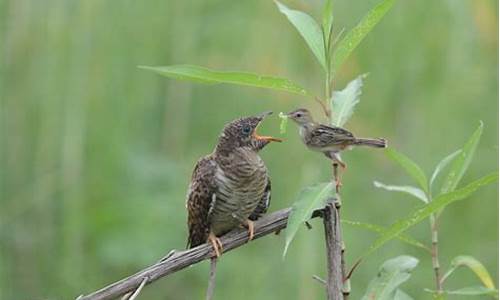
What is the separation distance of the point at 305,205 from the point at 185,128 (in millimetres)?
3036

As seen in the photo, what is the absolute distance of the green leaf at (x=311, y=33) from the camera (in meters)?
1.60

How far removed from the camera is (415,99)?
4512 millimetres

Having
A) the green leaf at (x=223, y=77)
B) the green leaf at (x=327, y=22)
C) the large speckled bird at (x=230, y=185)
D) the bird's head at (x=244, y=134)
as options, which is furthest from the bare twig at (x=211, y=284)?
the bird's head at (x=244, y=134)

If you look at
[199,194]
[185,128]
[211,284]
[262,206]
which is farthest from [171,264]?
[185,128]

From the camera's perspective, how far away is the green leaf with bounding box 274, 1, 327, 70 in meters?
1.60

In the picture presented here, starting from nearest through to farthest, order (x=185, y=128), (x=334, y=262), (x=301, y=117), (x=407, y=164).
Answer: (x=334, y=262), (x=407, y=164), (x=301, y=117), (x=185, y=128)

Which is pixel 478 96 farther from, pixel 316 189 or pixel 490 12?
pixel 316 189

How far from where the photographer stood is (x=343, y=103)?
1665 millimetres

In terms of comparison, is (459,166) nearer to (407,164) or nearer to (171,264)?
(407,164)

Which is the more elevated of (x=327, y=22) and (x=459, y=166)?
(x=327, y=22)

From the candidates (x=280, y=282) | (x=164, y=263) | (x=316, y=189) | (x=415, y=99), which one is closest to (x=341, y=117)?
(x=316, y=189)

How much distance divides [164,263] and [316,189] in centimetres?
22

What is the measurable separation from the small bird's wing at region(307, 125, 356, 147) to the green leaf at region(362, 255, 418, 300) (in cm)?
21

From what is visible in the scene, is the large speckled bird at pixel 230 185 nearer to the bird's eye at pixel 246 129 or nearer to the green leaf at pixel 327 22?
the bird's eye at pixel 246 129
